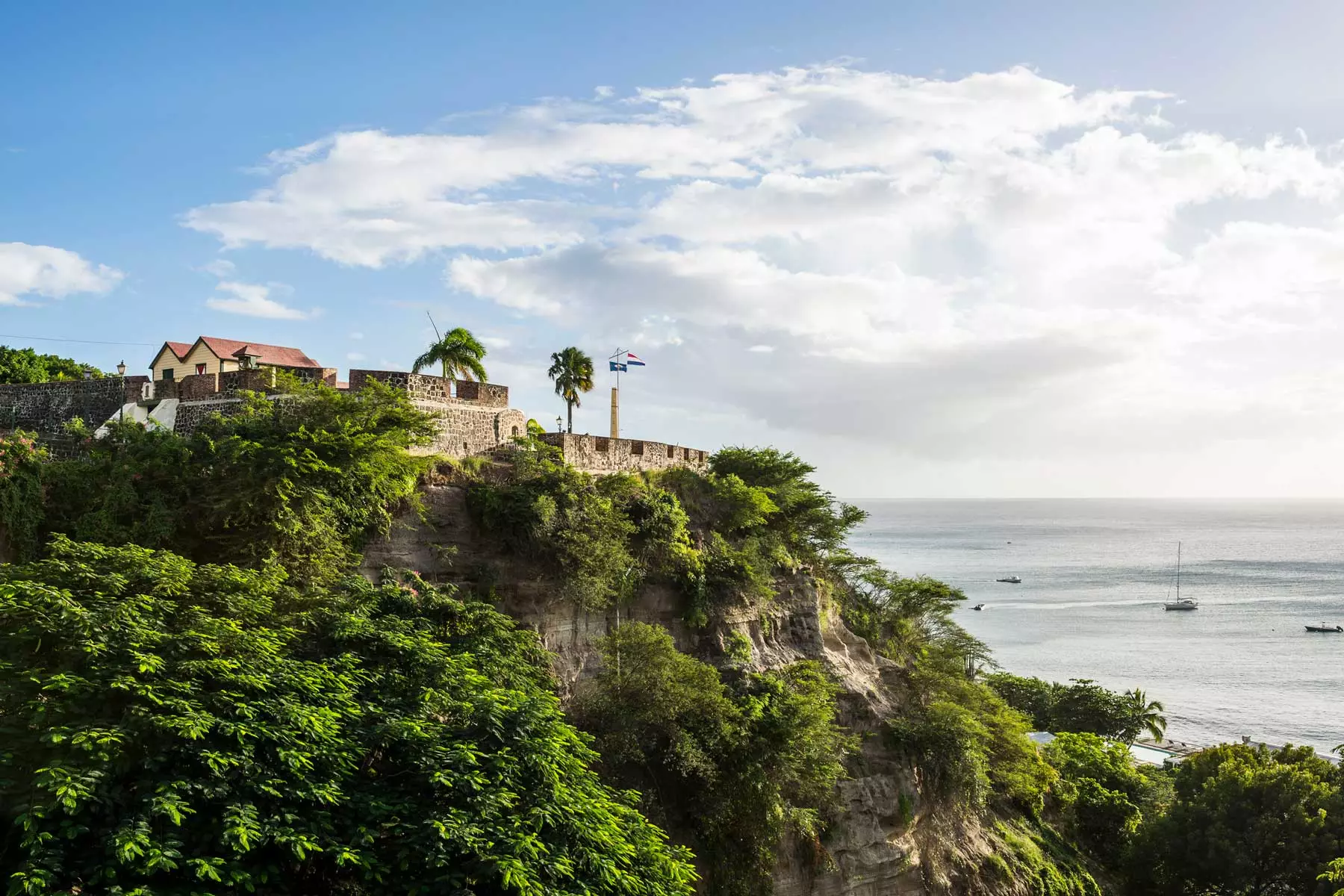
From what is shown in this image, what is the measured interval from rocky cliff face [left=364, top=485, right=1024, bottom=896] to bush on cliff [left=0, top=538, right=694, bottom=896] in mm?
7466

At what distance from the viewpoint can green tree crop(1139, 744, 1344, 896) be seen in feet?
99.8

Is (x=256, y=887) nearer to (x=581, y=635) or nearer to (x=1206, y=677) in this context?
(x=581, y=635)

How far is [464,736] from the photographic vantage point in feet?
42.9

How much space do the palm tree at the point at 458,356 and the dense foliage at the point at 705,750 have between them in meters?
13.3

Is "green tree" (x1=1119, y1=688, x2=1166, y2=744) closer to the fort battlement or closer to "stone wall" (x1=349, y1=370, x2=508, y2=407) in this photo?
the fort battlement

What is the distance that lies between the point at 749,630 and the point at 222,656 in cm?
1818

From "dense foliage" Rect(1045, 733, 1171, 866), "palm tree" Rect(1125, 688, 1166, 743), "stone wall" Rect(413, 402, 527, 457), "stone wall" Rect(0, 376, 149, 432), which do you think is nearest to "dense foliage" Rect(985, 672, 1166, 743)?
"palm tree" Rect(1125, 688, 1166, 743)

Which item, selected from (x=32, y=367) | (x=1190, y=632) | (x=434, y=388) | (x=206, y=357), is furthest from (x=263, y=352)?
(x=1190, y=632)

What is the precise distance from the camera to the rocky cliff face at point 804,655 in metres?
22.7

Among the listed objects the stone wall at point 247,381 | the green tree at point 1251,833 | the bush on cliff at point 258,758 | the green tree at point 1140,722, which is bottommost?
the green tree at point 1140,722

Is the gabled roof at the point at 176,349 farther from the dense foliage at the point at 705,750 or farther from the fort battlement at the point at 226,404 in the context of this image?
the dense foliage at the point at 705,750

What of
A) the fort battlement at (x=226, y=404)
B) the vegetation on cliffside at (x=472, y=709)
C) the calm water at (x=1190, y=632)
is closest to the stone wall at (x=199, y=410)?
the fort battlement at (x=226, y=404)

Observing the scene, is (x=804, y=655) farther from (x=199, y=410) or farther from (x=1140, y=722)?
(x=1140, y=722)

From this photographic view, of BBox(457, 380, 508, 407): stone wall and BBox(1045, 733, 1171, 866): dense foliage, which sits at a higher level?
BBox(457, 380, 508, 407): stone wall
